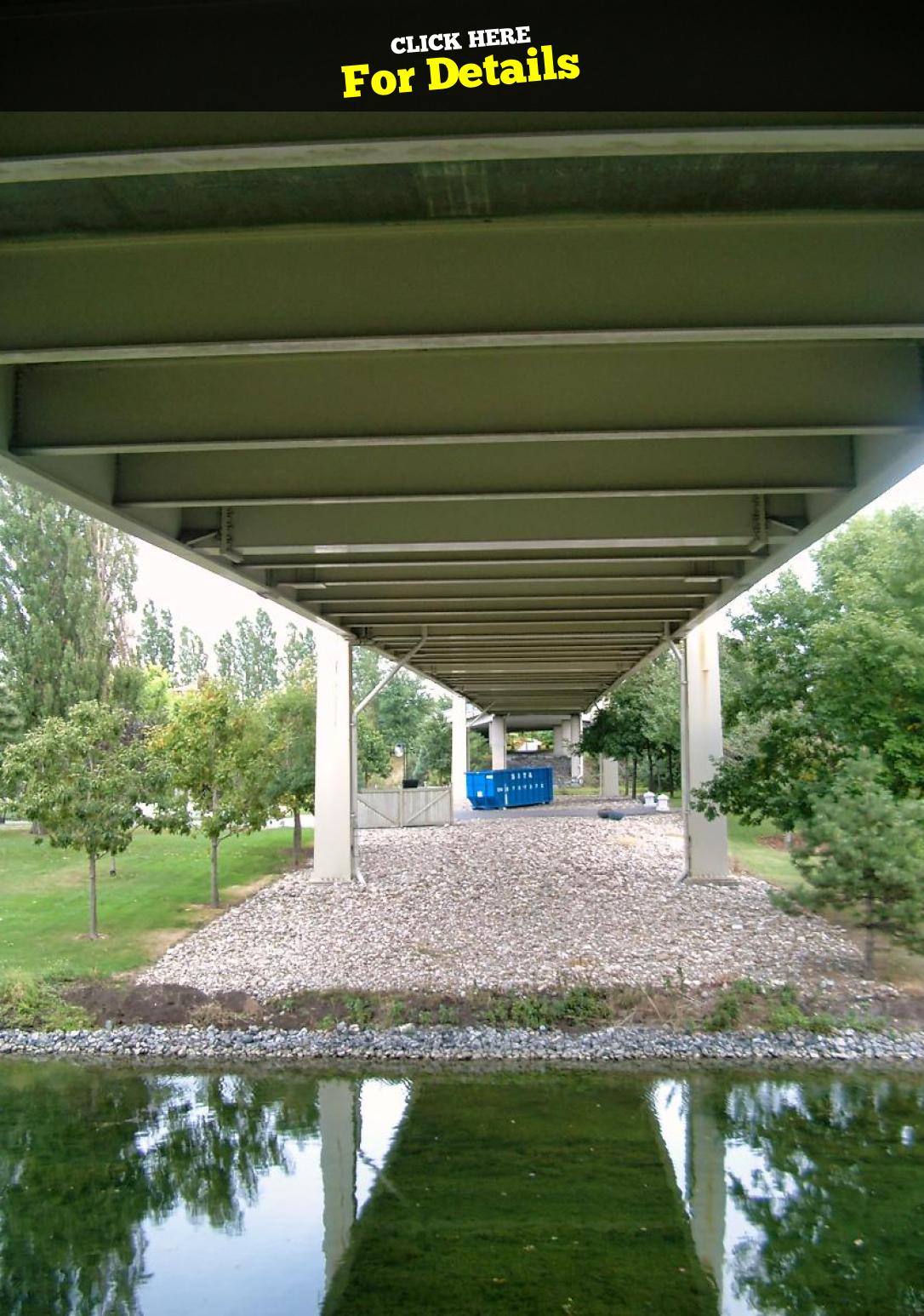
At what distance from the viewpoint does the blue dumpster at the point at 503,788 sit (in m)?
46.4

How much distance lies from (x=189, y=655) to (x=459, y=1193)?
74.3 metres

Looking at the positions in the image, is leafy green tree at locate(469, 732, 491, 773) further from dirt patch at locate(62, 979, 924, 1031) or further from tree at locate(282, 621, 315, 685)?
dirt patch at locate(62, 979, 924, 1031)

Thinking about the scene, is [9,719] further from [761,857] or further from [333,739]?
[761,857]

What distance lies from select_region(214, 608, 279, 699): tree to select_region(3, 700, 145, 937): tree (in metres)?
62.8

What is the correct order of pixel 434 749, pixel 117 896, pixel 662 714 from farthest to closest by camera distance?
1. pixel 434 749
2. pixel 662 714
3. pixel 117 896

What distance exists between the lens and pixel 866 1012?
43.5ft

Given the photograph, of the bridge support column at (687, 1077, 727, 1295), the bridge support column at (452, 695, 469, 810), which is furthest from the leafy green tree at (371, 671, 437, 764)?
the bridge support column at (687, 1077, 727, 1295)

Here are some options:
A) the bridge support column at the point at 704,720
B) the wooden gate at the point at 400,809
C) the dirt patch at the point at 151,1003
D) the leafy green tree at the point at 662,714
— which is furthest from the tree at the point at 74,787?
the wooden gate at the point at 400,809

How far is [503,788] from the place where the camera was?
46.7m

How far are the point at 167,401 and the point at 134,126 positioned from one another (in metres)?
3.46

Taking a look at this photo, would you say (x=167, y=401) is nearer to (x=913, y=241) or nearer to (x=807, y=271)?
(x=807, y=271)

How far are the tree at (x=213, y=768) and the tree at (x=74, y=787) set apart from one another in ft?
5.72

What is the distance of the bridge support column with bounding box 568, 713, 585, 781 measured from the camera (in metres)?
69.8

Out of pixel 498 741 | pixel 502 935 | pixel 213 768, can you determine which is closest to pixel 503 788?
pixel 498 741
